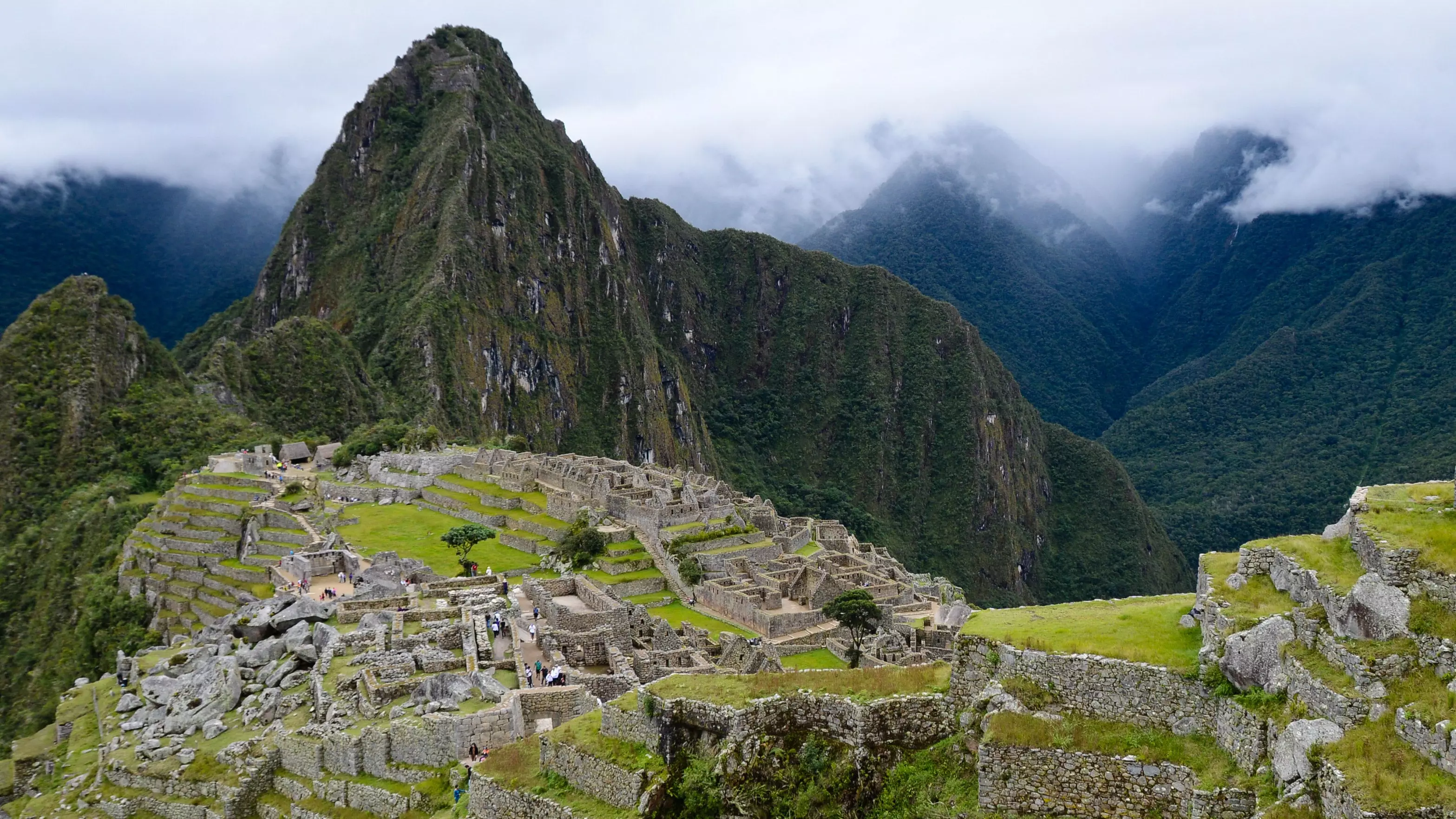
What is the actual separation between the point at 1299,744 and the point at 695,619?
1491 inches

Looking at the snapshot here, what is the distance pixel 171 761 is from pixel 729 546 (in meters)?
37.1

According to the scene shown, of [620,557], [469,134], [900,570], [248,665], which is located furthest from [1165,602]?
[469,134]

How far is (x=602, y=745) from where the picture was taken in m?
12.8

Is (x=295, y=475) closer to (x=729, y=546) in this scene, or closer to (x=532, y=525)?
(x=532, y=525)

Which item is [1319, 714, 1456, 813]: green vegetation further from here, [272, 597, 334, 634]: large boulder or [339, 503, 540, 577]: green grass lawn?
[339, 503, 540, 577]: green grass lawn

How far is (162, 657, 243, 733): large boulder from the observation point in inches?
821

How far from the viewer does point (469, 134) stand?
631ft

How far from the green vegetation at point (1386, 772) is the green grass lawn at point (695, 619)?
111ft

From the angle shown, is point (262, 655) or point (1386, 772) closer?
point (1386, 772)

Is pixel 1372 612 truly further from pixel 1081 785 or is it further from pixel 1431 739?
pixel 1081 785

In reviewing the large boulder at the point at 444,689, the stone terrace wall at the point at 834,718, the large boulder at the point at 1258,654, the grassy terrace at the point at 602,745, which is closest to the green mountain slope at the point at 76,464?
the large boulder at the point at 444,689

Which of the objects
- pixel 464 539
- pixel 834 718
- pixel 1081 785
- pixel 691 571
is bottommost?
pixel 691 571

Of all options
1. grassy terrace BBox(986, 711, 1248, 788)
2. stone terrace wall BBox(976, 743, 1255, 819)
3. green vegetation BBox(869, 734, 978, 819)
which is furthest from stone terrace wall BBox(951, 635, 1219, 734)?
green vegetation BBox(869, 734, 978, 819)

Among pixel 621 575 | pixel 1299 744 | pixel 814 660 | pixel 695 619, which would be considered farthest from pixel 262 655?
pixel 621 575
